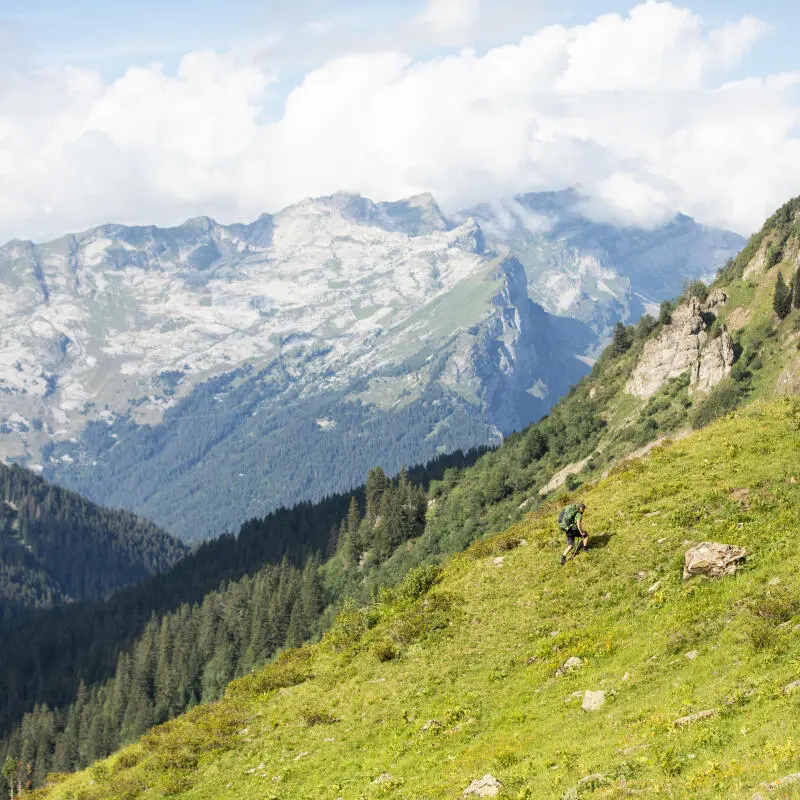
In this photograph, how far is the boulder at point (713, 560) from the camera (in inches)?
1112

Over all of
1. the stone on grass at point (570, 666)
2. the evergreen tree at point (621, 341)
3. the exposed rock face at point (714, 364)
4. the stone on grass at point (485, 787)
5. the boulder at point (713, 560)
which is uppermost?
the evergreen tree at point (621, 341)

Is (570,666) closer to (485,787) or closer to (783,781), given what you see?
(485,787)

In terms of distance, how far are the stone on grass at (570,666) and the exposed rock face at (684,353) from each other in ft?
330

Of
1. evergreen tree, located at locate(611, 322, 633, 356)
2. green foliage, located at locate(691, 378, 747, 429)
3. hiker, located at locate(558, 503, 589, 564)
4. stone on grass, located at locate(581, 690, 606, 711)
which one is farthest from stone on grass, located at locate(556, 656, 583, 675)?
evergreen tree, located at locate(611, 322, 633, 356)

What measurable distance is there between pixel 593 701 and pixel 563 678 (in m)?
2.96

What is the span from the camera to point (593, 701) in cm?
2356

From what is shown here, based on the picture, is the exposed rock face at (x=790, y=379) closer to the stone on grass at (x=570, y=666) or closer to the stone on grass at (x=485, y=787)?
the stone on grass at (x=570, y=666)

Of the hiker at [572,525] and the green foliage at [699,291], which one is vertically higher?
Answer: the green foliage at [699,291]

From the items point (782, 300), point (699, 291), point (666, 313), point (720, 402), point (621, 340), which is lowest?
A: point (720, 402)

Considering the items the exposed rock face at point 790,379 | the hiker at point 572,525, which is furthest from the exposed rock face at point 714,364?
the hiker at point 572,525

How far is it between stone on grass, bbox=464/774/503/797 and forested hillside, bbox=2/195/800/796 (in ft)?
290

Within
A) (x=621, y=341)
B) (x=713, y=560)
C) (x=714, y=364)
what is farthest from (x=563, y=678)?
(x=621, y=341)

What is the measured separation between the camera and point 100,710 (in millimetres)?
177500

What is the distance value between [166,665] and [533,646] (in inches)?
6349
